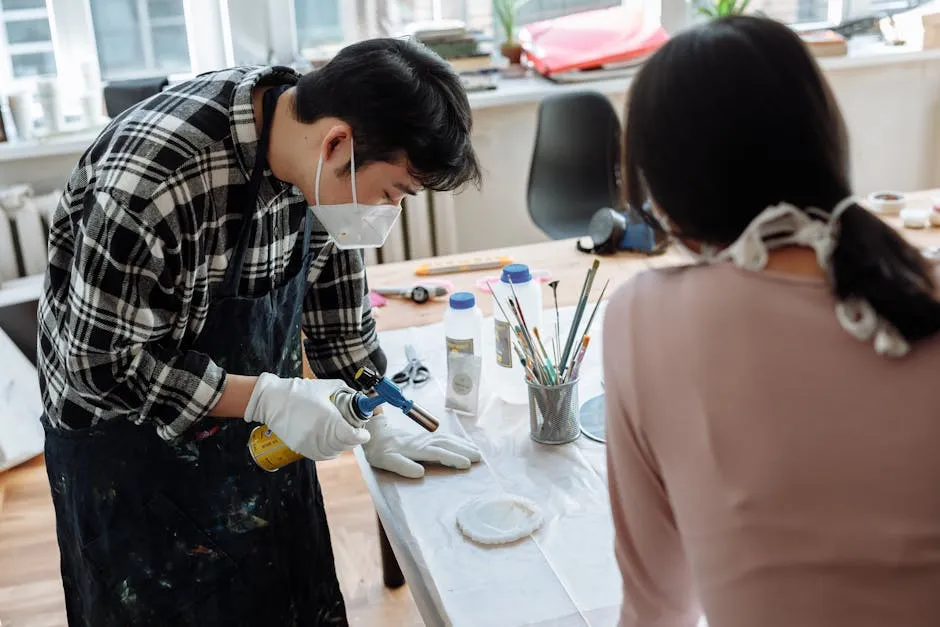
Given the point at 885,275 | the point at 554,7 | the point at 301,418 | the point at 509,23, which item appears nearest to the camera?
the point at 885,275

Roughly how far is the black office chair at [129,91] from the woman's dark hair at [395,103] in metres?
2.00

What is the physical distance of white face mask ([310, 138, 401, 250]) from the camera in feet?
4.69

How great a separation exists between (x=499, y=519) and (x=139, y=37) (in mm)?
2809

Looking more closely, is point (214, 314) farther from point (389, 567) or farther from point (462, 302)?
point (389, 567)

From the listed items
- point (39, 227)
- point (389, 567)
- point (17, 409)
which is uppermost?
point (39, 227)

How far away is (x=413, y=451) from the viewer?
147cm

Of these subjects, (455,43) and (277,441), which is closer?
(277,441)

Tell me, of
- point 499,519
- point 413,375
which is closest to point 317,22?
point 413,375

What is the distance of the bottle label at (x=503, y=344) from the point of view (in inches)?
66.1

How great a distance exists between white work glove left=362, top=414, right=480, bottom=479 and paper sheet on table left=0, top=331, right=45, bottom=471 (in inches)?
69.1

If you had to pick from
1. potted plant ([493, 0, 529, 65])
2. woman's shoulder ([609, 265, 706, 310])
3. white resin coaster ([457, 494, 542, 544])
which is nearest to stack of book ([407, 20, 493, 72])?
potted plant ([493, 0, 529, 65])

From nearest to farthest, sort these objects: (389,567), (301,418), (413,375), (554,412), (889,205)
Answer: (301,418)
(554,412)
(413,375)
(389,567)
(889,205)

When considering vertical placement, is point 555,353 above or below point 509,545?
above

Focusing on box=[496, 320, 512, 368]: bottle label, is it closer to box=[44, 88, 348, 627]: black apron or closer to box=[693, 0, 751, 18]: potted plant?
box=[44, 88, 348, 627]: black apron
